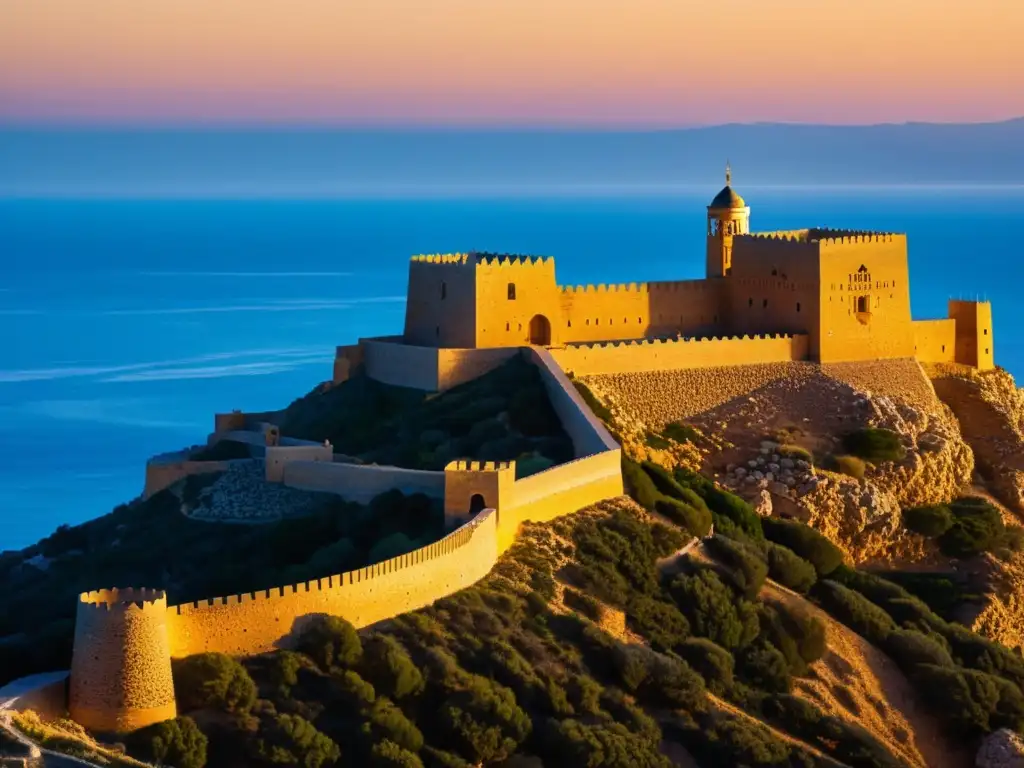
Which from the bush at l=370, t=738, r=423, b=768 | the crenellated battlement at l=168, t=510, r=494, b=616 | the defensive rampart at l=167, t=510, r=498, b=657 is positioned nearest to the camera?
the bush at l=370, t=738, r=423, b=768

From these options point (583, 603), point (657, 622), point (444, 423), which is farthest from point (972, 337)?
point (583, 603)

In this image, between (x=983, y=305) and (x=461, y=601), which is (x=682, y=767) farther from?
(x=983, y=305)

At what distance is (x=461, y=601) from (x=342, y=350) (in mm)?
14630

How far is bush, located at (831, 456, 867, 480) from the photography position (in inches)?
1980

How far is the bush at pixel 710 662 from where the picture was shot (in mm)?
40688

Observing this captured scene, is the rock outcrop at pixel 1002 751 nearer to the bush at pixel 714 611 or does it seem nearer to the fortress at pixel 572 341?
the bush at pixel 714 611

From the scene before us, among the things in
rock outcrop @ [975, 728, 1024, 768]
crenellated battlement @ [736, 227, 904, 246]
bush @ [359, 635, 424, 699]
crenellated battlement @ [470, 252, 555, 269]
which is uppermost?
crenellated battlement @ [736, 227, 904, 246]

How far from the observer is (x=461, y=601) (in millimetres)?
38281

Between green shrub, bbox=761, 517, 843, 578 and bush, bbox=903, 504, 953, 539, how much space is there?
9.20 ft

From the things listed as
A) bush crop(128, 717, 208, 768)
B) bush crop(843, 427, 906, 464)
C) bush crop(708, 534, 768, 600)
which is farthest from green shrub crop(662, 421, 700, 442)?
bush crop(128, 717, 208, 768)

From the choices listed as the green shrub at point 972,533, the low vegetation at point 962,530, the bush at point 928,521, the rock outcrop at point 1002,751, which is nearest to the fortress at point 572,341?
the bush at point 928,521

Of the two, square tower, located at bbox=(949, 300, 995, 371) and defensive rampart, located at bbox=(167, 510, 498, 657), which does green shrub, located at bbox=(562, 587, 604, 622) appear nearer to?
defensive rampart, located at bbox=(167, 510, 498, 657)

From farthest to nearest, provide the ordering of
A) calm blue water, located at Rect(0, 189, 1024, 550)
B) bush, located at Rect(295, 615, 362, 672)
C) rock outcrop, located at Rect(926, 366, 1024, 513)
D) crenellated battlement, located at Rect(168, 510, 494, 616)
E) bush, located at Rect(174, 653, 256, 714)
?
calm blue water, located at Rect(0, 189, 1024, 550)
rock outcrop, located at Rect(926, 366, 1024, 513)
bush, located at Rect(295, 615, 362, 672)
crenellated battlement, located at Rect(168, 510, 494, 616)
bush, located at Rect(174, 653, 256, 714)

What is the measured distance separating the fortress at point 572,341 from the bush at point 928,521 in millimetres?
3913
